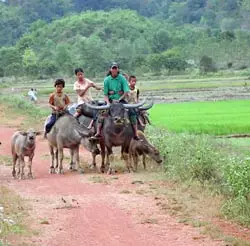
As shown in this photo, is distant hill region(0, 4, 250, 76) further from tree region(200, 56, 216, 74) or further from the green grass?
the green grass

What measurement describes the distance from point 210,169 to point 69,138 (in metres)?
3.74

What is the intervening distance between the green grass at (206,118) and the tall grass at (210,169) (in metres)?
5.43

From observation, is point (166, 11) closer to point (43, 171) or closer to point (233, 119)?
point (233, 119)

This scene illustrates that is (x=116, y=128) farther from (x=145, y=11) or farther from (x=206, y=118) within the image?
(x=145, y=11)

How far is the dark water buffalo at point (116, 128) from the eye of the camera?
13.2 metres

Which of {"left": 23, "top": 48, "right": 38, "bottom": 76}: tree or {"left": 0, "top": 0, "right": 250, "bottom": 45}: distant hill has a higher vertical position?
{"left": 0, "top": 0, "right": 250, "bottom": 45}: distant hill

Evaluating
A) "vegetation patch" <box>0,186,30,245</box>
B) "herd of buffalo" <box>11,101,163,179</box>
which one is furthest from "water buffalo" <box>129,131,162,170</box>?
"vegetation patch" <box>0,186,30,245</box>

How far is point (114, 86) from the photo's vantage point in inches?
542

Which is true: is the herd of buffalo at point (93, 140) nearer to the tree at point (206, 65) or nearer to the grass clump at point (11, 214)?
the grass clump at point (11, 214)

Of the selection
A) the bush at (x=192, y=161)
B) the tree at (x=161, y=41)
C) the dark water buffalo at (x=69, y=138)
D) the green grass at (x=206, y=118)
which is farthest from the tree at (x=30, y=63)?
the bush at (x=192, y=161)

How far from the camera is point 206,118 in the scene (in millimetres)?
25031

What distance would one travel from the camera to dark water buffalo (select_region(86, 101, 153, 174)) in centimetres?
1319

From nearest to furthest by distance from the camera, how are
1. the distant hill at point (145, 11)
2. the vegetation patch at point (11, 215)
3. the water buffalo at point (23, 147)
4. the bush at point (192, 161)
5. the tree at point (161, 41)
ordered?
the vegetation patch at point (11, 215) → the bush at point (192, 161) → the water buffalo at point (23, 147) → the tree at point (161, 41) → the distant hill at point (145, 11)

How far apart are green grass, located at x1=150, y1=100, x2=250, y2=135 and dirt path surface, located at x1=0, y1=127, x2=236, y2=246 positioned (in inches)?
311
